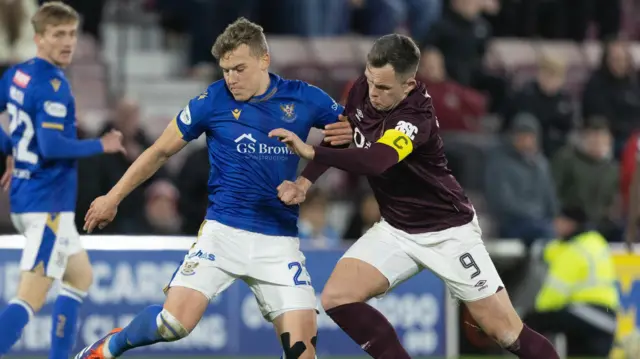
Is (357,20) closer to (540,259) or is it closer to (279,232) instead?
(540,259)

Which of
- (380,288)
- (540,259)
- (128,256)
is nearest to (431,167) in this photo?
(380,288)

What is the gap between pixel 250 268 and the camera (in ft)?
24.3

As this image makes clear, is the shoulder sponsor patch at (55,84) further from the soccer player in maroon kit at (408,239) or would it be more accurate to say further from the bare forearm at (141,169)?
the soccer player in maroon kit at (408,239)

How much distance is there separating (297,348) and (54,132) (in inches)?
85.9

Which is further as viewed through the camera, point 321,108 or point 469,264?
point 321,108

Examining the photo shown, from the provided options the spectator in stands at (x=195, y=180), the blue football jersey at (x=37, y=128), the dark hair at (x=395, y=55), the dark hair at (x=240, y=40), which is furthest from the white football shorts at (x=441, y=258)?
the spectator in stands at (x=195, y=180)

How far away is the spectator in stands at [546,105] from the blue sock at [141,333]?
8.09 metres

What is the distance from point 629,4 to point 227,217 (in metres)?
12.2

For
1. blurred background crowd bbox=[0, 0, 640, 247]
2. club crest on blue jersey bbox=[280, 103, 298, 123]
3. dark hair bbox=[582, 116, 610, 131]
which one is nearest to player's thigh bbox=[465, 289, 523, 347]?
club crest on blue jersey bbox=[280, 103, 298, 123]

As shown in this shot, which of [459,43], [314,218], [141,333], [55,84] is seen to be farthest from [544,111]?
[141,333]

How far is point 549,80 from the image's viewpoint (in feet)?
48.8

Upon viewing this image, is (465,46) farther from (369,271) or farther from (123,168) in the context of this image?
(369,271)

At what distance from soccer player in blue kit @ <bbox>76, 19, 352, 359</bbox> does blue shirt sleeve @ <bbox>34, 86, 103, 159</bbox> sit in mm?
1159

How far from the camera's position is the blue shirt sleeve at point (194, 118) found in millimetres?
7348
